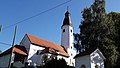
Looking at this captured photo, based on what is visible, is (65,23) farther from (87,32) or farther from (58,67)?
(58,67)

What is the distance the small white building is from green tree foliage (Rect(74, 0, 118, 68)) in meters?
3.18

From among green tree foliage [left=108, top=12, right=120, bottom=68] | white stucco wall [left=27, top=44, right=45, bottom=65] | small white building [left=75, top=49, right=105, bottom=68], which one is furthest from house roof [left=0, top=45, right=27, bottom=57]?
green tree foliage [left=108, top=12, right=120, bottom=68]

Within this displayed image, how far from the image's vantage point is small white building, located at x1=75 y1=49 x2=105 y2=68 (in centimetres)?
2586

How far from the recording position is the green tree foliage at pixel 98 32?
3052 cm

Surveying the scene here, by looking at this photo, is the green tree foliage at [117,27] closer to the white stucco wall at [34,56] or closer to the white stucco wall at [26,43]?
the white stucco wall at [34,56]

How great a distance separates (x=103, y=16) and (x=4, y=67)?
20.8m

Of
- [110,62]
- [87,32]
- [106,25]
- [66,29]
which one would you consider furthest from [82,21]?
[66,29]

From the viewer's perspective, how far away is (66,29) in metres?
50.9

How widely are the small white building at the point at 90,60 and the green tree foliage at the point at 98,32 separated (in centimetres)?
318

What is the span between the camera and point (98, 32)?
3206 centimetres

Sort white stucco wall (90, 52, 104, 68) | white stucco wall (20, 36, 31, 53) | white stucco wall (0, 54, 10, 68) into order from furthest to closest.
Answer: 1. white stucco wall (20, 36, 31, 53)
2. white stucco wall (0, 54, 10, 68)
3. white stucco wall (90, 52, 104, 68)

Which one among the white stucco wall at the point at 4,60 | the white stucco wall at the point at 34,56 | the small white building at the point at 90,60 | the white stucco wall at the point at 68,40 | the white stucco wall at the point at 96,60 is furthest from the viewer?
the white stucco wall at the point at 68,40

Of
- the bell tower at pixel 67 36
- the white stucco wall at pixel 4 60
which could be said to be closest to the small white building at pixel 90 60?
the white stucco wall at pixel 4 60

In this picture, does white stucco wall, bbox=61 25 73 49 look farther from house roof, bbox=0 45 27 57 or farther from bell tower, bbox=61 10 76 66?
house roof, bbox=0 45 27 57
